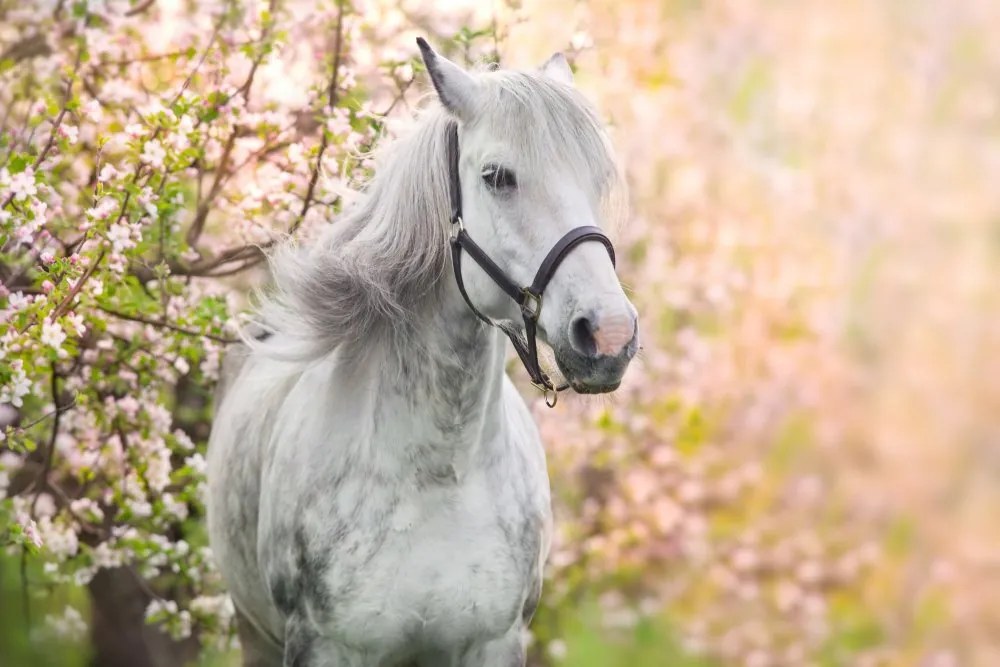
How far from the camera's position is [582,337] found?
2.63 meters

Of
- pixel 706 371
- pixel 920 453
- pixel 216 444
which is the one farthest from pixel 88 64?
pixel 920 453

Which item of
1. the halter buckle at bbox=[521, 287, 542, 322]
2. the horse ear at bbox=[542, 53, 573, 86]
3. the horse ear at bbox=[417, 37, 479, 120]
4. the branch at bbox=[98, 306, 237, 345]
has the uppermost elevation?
the horse ear at bbox=[542, 53, 573, 86]

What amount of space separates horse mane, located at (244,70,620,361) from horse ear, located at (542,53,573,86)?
0.31m

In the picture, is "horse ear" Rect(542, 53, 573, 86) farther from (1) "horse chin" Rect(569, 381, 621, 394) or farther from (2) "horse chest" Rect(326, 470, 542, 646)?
(2) "horse chest" Rect(326, 470, 542, 646)

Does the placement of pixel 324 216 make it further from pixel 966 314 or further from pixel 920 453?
pixel 966 314

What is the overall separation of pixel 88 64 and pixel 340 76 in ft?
3.58

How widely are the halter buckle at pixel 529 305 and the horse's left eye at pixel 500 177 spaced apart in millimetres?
255

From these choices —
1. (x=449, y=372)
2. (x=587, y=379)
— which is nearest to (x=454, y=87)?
(x=449, y=372)

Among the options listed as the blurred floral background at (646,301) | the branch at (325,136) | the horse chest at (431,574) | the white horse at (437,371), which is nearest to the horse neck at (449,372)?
the white horse at (437,371)

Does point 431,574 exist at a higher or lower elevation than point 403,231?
lower

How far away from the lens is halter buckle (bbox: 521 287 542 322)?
2730mm

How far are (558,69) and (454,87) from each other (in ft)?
1.68

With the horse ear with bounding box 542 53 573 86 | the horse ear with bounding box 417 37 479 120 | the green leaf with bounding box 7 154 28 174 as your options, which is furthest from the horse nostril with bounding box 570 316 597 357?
the green leaf with bounding box 7 154 28 174

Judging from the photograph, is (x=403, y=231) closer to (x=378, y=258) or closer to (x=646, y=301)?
(x=378, y=258)
